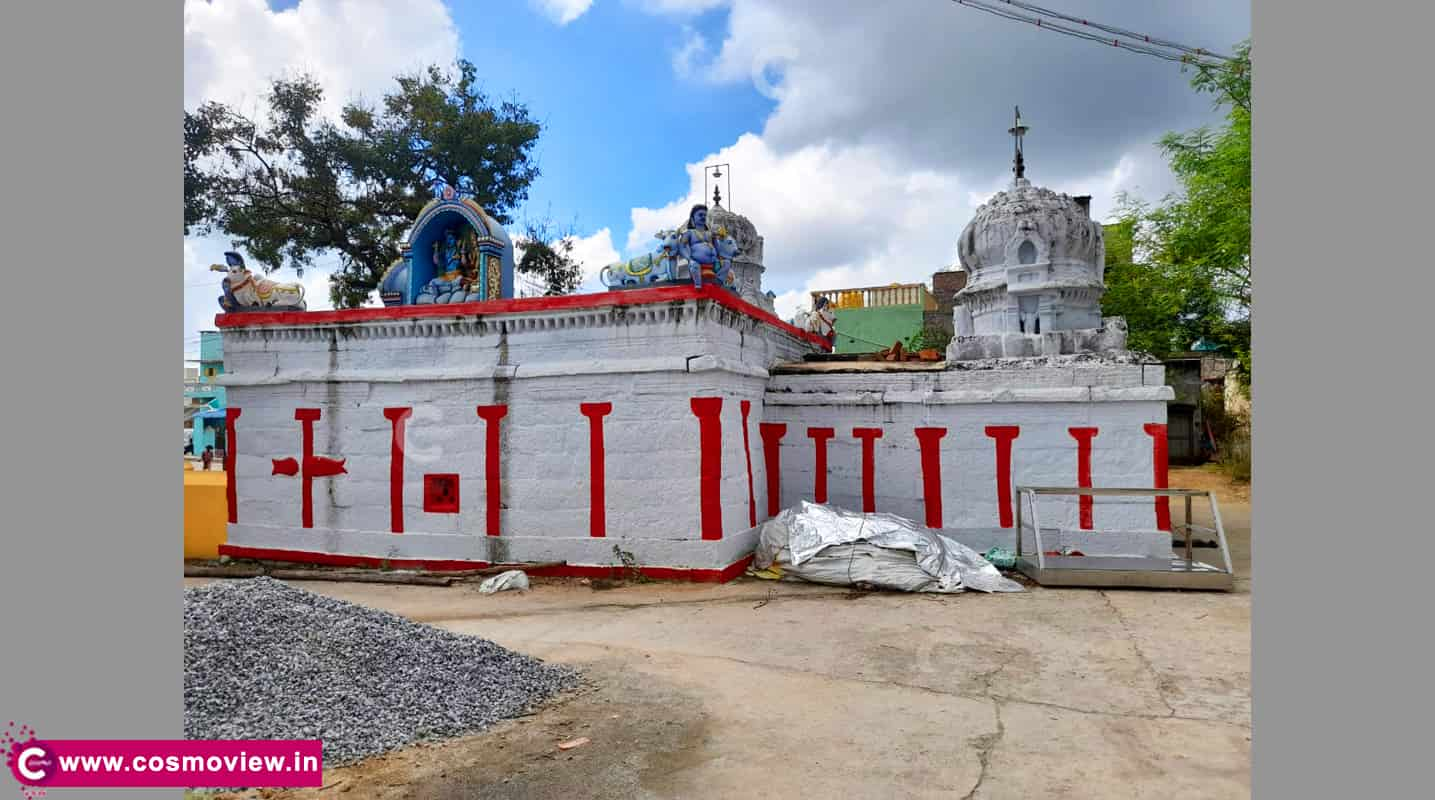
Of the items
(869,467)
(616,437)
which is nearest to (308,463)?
(616,437)

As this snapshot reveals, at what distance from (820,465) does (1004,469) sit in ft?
8.27

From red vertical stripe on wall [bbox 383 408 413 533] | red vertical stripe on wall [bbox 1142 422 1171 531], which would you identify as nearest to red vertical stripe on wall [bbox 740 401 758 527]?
red vertical stripe on wall [bbox 383 408 413 533]

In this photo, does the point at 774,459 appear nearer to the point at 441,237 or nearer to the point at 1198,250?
the point at 441,237

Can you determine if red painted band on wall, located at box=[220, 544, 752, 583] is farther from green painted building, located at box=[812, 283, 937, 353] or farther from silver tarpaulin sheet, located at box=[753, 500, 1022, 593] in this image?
green painted building, located at box=[812, 283, 937, 353]

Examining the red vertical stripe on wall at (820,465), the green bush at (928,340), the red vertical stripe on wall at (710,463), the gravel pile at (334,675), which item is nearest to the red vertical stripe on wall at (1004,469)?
the red vertical stripe on wall at (820,465)

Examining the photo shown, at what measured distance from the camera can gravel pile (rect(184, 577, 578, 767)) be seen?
176 inches

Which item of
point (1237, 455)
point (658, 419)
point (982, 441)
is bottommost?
point (1237, 455)

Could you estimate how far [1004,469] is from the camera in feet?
35.7

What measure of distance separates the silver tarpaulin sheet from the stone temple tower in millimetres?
3241

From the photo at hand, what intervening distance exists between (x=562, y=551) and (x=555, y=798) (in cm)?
662

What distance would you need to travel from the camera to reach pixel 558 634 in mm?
7340
